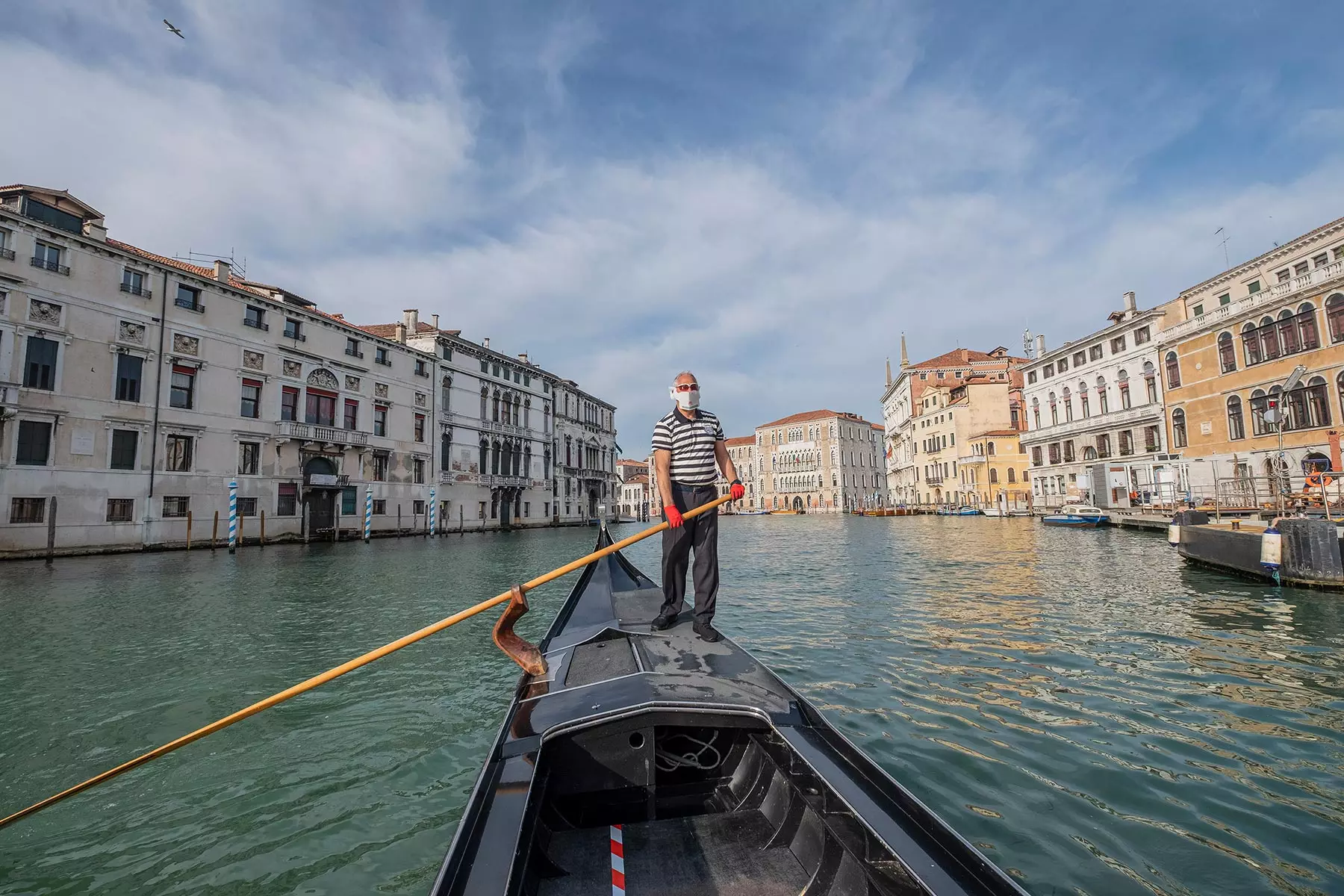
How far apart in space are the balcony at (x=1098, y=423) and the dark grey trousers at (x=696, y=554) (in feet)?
86.4

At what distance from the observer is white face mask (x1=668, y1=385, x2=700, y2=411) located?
3.36 metres

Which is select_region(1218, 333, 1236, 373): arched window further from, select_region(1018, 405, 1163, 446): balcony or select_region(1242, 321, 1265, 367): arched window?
select_region(1018, 405, 1163, 446): balcony

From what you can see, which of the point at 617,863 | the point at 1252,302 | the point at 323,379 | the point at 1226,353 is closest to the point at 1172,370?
the point at 1226,353

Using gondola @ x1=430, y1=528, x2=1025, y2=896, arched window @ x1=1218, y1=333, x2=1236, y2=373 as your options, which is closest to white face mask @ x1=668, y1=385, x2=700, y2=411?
gondola @ x1=430, y1=528, x2=1025, y2=896

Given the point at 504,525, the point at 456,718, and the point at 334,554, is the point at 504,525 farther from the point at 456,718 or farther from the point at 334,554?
the point at 456,718

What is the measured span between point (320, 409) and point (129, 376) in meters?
5.89

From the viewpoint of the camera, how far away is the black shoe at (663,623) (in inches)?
124

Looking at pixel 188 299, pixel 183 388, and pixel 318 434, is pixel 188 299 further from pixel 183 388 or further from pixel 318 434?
pixel 318 434

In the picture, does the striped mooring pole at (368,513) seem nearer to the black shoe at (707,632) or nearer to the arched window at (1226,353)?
the black shoe at (707,632)

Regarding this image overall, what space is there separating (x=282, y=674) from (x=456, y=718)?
1717mm

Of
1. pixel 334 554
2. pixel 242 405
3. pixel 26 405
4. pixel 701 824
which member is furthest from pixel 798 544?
pixel 26 405

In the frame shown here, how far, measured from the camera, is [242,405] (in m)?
18.4

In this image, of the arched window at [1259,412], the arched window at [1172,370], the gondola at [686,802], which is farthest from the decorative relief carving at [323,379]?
the arched window at [1172,370]

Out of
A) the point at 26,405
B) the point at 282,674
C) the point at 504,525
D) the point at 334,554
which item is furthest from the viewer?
the point at 504,525
